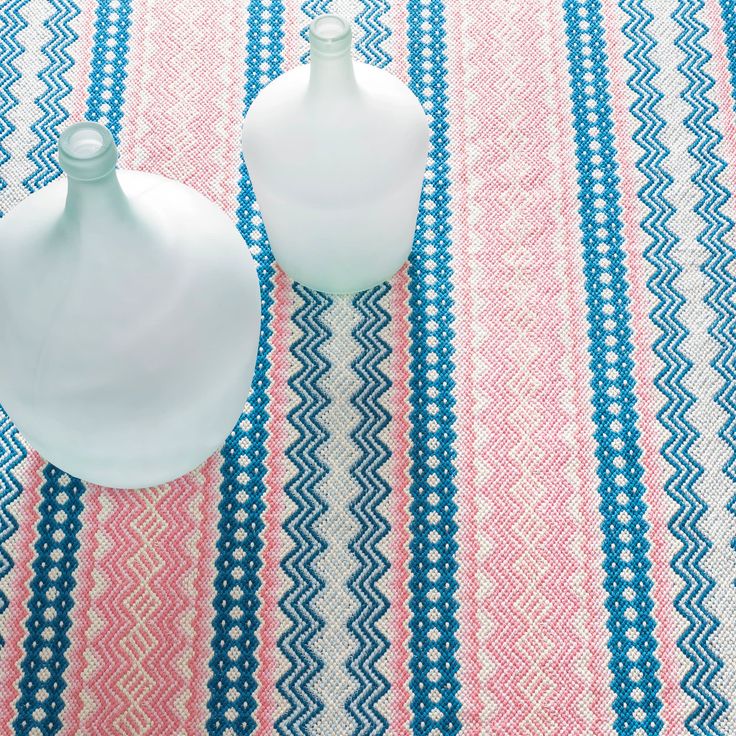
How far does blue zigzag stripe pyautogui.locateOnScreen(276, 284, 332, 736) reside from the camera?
824mm

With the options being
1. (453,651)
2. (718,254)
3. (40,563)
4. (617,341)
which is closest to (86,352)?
(40,563)

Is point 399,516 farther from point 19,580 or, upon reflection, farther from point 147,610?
point 19,580

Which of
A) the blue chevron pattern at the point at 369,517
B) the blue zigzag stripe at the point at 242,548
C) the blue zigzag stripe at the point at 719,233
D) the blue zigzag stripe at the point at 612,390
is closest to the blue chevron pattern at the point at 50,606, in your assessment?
the blue zigzag stripe at the point at 242,548

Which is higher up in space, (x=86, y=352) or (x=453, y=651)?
(x=86, y=352)

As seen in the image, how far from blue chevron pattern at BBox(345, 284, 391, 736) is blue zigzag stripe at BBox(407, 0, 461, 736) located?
0.03 metres

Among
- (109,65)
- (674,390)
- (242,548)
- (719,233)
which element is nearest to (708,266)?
(719,233)

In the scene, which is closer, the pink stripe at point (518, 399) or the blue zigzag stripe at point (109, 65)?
the pink stripe at point (518, 399)

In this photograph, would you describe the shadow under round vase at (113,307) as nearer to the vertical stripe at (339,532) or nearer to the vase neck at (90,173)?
the vase neck at (90,173)

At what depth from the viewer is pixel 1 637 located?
0.84 meters

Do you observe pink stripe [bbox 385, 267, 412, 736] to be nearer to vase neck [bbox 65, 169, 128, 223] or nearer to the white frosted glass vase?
the white frosted glass vase

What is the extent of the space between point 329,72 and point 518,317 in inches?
12.1

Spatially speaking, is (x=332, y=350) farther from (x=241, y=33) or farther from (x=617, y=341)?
(x=241, y=33)

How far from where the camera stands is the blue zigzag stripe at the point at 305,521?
82 centimetres

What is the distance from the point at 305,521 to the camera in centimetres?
88
